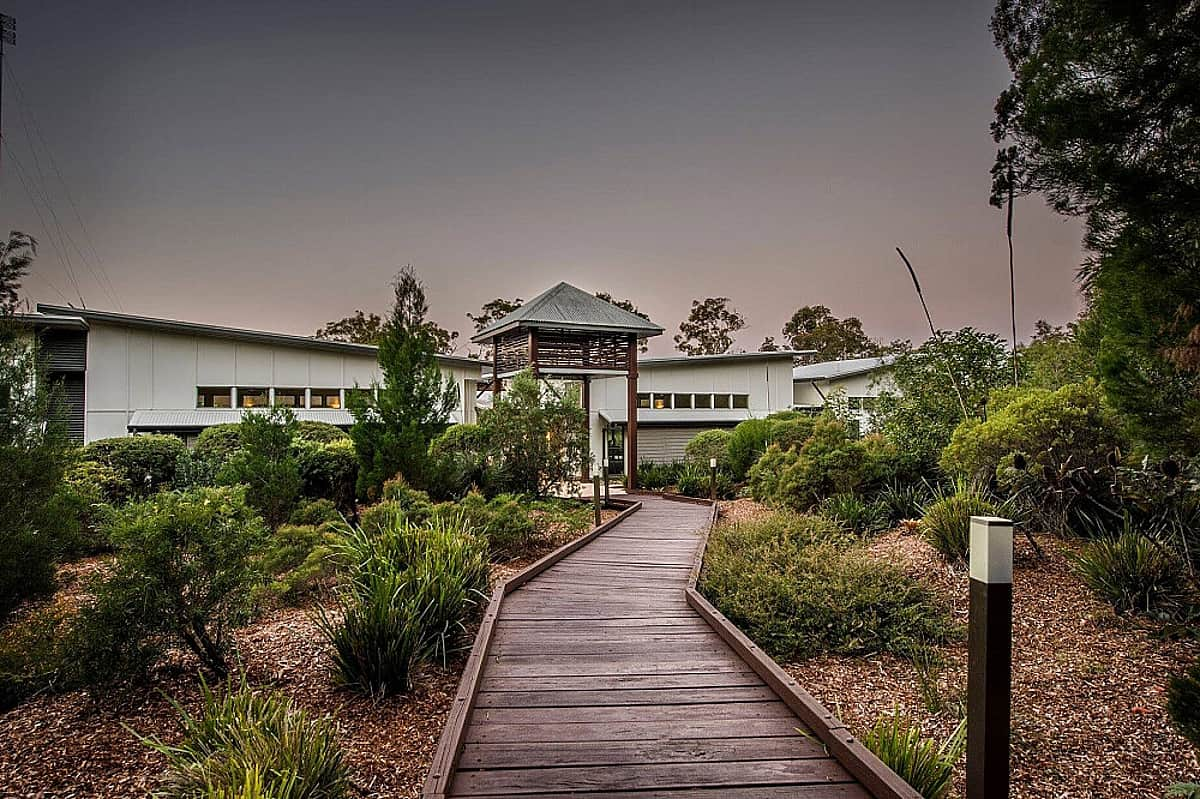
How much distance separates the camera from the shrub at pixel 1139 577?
5.57m

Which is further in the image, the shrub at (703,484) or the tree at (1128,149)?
the shrub at (703,484)

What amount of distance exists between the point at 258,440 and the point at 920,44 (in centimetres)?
1392

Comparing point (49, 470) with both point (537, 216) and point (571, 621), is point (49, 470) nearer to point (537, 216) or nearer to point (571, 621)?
point (571, 621)

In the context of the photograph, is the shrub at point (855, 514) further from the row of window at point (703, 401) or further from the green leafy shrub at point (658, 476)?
the row of window at point (703, 401)

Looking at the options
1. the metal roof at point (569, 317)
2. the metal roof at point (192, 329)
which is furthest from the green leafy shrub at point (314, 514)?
the metal roof at point (569, 317)

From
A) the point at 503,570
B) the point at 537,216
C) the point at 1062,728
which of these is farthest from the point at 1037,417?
the point at 537,216

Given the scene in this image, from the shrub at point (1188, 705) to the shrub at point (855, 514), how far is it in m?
7.25

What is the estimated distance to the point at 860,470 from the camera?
11.2 metres

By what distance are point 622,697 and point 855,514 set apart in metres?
7.13

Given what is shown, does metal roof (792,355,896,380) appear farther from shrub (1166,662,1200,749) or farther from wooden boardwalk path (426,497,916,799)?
shrub (1166,662,1200,749)

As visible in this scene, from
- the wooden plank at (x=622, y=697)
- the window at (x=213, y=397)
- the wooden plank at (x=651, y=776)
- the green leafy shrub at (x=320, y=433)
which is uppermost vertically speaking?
the window at (x=213, y=397)

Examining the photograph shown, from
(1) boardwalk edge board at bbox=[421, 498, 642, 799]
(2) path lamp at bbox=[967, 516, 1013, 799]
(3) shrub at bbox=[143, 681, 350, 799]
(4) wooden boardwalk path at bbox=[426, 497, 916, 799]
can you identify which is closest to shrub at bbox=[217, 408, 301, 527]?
(1) boardwalk edge board at bbox=[421, 498, 642, 799]

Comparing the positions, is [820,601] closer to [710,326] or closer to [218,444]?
[218,444]

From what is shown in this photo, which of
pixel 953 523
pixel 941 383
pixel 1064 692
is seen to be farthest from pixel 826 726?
pixel 941 383
